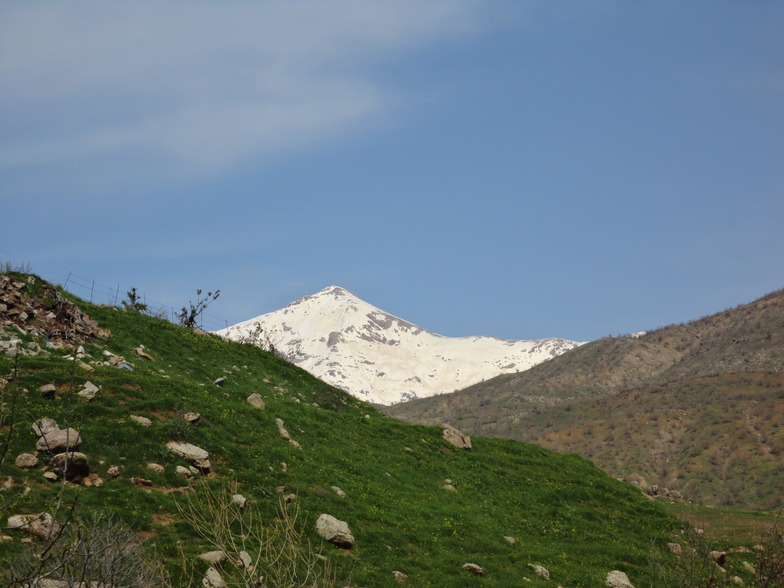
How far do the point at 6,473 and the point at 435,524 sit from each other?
15.8 meters

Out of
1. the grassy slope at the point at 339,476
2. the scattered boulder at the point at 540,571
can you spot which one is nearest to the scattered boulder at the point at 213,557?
the grassy slope at the point at 339,476

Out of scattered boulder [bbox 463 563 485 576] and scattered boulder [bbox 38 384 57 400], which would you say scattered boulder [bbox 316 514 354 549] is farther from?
scattered boulder [bbox 38 384 57 400]

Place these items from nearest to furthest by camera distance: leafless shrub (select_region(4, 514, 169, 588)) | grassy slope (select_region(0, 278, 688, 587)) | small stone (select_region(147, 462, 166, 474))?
leafless shrub (select_region(4, 514, 169, 588))
grassy slope (select_region(0, 278, 688, 587))
small stone (select_region(147, 462, 166, 474))

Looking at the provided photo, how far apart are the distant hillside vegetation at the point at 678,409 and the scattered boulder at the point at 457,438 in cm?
5060

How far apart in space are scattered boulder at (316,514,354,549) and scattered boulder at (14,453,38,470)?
9.51m

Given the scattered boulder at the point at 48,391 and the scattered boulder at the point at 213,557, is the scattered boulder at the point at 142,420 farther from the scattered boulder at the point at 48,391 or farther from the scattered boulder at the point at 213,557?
the scattered boulder at the point at 213,557

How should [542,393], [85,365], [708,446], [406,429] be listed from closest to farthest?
[85,365]
[406,429]
[708,446]
[542,393]

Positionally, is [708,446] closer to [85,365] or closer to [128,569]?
[85,365]

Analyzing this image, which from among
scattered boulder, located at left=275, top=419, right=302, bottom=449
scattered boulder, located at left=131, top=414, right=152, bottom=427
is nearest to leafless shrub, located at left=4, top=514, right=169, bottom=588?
scattered boulder, located at left=131, top=414, right=152, bottom=427

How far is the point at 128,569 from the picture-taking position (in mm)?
15344

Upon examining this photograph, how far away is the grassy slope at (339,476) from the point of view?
82.0 feet

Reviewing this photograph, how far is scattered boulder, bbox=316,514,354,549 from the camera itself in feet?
83.5

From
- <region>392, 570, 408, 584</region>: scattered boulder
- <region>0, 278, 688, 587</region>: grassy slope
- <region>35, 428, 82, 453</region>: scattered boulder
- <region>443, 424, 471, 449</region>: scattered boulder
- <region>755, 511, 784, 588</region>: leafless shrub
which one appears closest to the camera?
<region>755, 511, 784, 588</region>: leafless shrub

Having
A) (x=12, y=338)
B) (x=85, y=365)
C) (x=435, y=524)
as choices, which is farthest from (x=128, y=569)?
(x=12, y=338)
